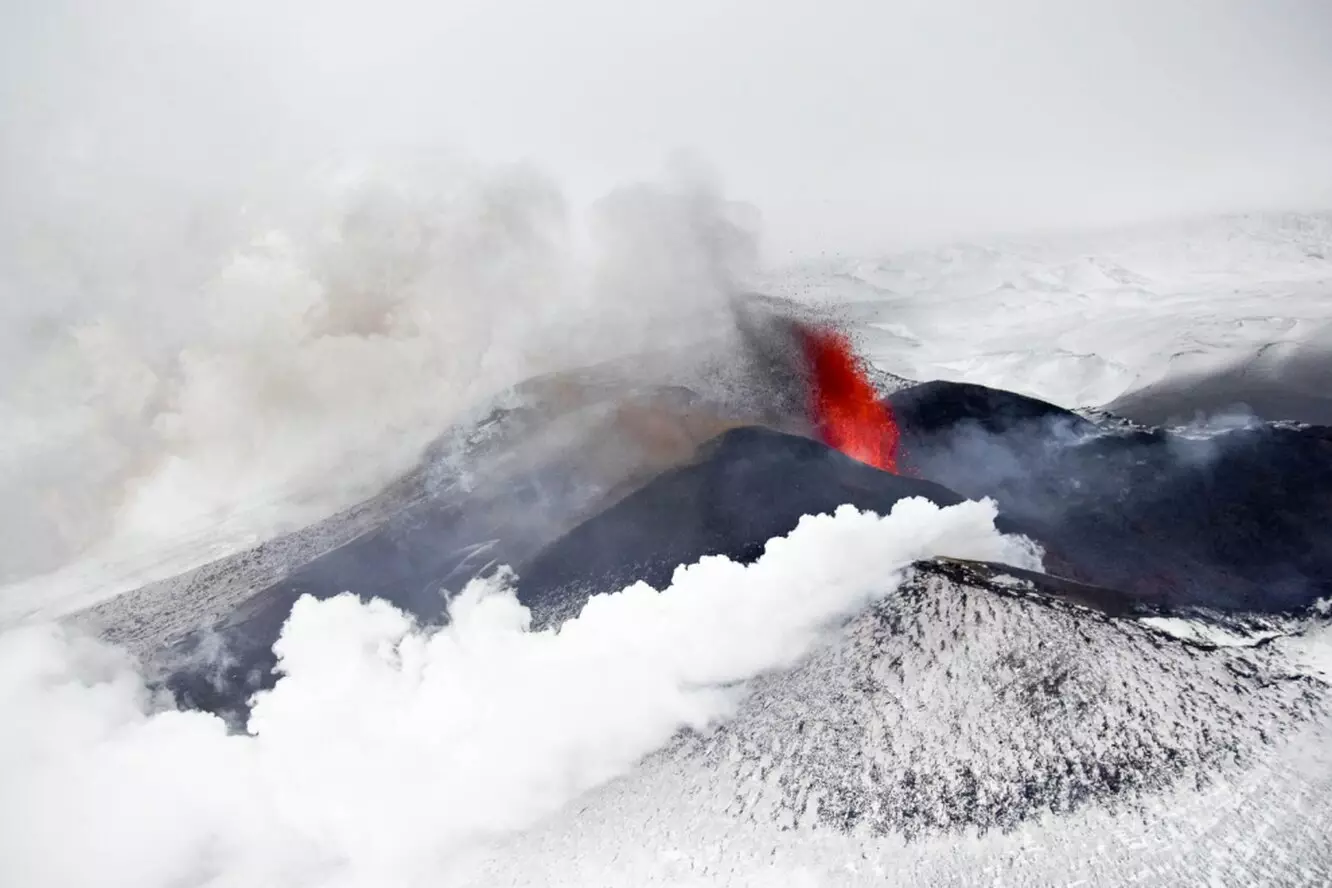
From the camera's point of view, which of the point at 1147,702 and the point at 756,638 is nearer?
the point at 1147,702

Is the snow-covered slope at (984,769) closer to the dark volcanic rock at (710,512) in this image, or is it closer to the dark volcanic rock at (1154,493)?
the dark volcanic rock at (1154,493)

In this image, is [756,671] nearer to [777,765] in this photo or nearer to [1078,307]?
[777,765]

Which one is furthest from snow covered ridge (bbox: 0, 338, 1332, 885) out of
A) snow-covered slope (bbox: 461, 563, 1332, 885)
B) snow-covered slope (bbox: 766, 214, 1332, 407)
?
snow-covered slope (bbox: 766, 214, 1332, 407)

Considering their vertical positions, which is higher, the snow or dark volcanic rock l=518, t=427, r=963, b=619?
dark volcanic rock l=518, t=427, r=963, b=619

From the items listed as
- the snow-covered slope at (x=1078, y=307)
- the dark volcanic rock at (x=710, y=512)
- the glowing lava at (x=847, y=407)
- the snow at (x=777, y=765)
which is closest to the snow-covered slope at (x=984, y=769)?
the snow at (x=777, y=765)

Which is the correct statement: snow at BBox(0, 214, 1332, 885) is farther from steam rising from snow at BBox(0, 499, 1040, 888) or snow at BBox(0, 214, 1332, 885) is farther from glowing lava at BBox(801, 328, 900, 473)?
glowing lava at BBox(801, 328, 900, 473)

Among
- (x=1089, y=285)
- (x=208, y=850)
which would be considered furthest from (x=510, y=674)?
(x=1089, y=285)

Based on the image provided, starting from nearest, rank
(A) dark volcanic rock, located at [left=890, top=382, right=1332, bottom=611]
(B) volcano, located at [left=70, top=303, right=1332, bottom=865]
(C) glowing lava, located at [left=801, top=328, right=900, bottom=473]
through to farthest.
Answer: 1. (B) volcano, located at [left=70, top=303, right=1332, bottom=865]
2. (A) dark volcanic rock, located at [left=890, top=382, right=1332, bottom=611]
3. (C) glowing lava, located at [left=801, top=328, right=900, bottom=473]

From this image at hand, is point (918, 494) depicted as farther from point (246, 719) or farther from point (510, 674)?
point (246, 719)
